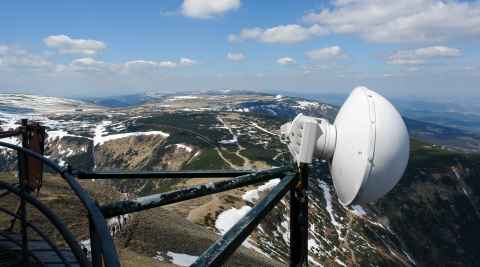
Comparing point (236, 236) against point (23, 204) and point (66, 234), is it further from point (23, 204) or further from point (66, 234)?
point (23, 204)

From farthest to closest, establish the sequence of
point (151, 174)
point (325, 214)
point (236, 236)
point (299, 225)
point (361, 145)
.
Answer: point (325, 214), point (361, 145), point (299, 225), point (151, 174), point (236, 236)

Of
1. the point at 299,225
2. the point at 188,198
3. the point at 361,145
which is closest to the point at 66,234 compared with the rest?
the point at 188,198

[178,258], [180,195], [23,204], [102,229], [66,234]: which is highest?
[102,229]

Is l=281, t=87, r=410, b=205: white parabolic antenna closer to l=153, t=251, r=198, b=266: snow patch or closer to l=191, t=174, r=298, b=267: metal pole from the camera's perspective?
l=191, t=174, r=298, b=267: metal pole

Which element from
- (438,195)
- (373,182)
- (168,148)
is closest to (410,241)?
(438,195)

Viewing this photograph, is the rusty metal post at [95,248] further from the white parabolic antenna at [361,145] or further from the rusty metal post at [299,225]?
the white parabolic antenna at [361,145]

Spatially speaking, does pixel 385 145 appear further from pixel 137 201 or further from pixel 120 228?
pixel 120 228

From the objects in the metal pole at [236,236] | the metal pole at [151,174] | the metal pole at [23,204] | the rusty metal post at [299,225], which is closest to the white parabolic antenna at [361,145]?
the rusty metal post at [299,225]

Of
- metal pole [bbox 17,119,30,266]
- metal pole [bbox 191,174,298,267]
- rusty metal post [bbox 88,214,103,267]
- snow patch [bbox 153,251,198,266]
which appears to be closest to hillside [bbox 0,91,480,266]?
snow patch [bbox 153,251,198,266]
